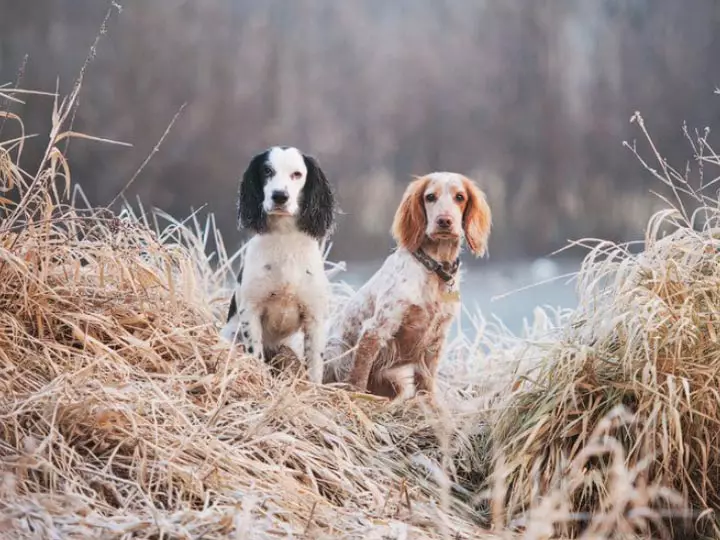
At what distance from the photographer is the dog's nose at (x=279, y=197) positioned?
6.18 ft

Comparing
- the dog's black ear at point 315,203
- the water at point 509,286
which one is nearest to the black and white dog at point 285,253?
the dog's black ear at point 315,203

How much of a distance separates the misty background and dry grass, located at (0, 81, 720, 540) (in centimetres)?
111

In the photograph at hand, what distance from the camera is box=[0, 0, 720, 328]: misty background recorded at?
121 inches

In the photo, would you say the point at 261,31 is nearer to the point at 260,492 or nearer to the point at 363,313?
the point at 363,313

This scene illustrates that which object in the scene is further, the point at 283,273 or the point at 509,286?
the point at 509,286

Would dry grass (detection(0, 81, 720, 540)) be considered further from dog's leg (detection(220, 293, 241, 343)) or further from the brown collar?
the brown collar

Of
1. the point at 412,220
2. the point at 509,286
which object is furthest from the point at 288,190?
the point at 509,286

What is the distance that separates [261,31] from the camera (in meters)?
3.15

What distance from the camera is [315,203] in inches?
77.4

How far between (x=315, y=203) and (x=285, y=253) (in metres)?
0.12

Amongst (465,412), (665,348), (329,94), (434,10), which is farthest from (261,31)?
(665,348)

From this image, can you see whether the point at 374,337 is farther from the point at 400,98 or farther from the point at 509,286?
the point at 400,98

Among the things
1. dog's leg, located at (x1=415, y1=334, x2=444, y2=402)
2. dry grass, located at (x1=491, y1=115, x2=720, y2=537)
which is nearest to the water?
dog's leg, located at (x1=415, y1=334, x2=444, y2=402)

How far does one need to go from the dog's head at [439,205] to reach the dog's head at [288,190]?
17 centimetres
